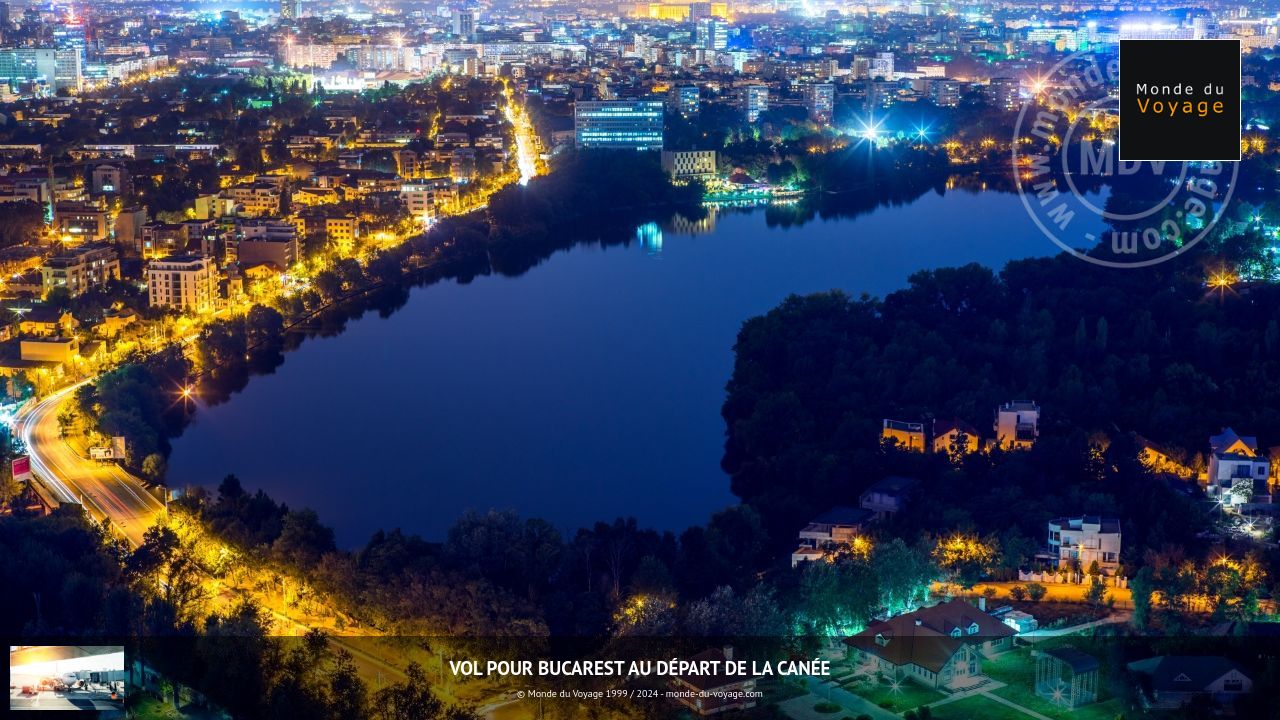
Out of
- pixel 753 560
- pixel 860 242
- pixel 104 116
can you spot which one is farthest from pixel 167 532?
pixel 104 116

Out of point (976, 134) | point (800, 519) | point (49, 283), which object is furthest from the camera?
point (976, 134)

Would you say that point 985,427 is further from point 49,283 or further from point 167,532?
point 49,283

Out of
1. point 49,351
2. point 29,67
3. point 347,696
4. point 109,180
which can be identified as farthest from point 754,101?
point 347,696

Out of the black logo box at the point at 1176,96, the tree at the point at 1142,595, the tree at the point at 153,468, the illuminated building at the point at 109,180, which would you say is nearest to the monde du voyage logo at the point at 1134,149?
the black logo box at the point at 1176,96

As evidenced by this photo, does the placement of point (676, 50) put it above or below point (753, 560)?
above

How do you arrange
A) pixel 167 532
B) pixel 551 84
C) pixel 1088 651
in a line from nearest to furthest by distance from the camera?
pixel 1088 651 → pixel 167 532 → pixel 551 84

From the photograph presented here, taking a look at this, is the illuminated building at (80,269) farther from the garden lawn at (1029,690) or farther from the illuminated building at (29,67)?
the illuminated building at (29,67)

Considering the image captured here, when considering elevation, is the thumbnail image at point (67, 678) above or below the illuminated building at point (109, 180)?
below
